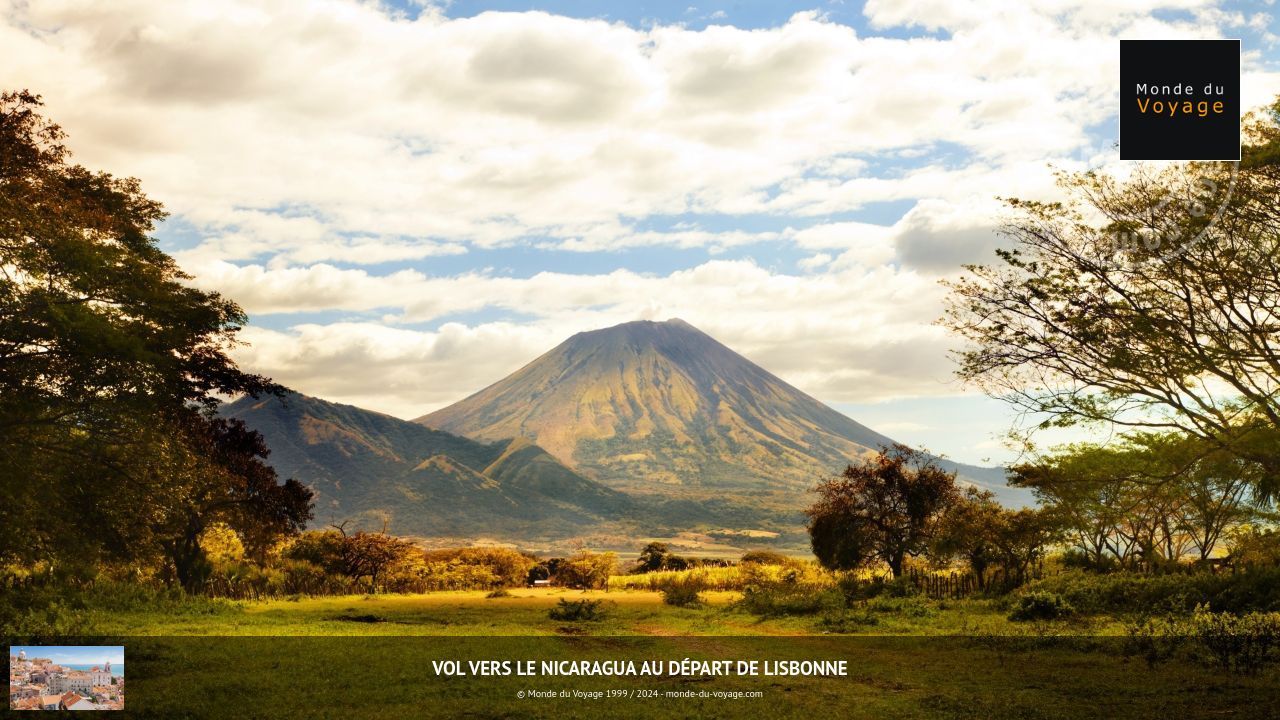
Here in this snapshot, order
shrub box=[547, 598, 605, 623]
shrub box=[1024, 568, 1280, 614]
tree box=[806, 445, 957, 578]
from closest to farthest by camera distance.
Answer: shrub box=[1024, 568, 1280, 614]
shrub box=[547, 598, 605, 623]
tree box=[806, 445, 957, 578]

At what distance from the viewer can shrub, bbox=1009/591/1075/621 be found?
63.7 feet

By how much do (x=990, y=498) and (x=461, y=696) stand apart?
23.6 meters

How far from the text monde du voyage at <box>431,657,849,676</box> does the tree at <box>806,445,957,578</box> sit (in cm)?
1605

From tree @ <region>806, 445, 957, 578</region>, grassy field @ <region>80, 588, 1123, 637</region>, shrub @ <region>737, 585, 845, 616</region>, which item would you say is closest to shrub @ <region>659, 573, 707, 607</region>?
grassy field @ <region>80, 588, 1123, 637</region>

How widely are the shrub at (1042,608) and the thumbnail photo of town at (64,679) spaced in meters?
17.8

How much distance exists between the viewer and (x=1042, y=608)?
19.6 meters

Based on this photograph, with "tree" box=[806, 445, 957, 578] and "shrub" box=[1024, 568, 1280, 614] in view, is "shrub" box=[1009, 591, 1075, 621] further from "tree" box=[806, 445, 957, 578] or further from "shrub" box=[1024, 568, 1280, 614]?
"tree" box=[806, 445, 957, 578]

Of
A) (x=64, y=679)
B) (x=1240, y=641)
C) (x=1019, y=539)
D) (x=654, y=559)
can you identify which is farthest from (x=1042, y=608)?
(x=654, y=559)

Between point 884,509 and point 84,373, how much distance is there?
2492cm

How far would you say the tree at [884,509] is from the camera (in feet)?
100

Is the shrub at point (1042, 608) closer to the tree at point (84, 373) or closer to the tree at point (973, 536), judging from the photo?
the tree at point (973, 536)

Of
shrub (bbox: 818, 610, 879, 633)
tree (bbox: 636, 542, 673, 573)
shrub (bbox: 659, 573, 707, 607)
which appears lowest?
tree (bbox: 636, 542, 673, 573)

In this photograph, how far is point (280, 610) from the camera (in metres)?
23.4

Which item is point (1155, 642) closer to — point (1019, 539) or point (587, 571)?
point (1019, 539)
